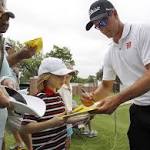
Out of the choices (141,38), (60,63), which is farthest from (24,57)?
(141,38)

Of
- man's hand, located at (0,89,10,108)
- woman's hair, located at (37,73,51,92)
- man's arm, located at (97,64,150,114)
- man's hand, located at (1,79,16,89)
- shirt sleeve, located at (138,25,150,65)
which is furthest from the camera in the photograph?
woman's hair, located at (37,73,51,92)

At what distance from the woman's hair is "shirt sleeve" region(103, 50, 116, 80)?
0.70m

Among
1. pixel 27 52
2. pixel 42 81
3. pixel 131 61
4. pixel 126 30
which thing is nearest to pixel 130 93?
pixel 131 61

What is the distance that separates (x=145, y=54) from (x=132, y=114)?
2.39 feet

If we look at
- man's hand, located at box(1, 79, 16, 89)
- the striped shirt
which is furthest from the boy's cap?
man's hand, located at box(1, 79, 16, 89)

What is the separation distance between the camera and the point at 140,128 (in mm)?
4695

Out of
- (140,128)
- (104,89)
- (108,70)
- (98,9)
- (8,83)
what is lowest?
(140,128)

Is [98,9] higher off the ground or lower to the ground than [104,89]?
higher

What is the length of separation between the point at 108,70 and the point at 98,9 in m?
0.85

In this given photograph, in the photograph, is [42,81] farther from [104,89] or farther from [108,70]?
[104,89]

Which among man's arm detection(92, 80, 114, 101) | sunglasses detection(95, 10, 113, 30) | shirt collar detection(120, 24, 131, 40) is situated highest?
sunglasses detection(95, 10, 113, 30)

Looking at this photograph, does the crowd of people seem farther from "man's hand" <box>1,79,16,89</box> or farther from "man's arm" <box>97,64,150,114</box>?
"man's hand" <box>1,79,16,89</box>

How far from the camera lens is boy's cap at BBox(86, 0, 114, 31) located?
4605 mm

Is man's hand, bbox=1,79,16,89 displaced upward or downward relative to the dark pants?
upward
